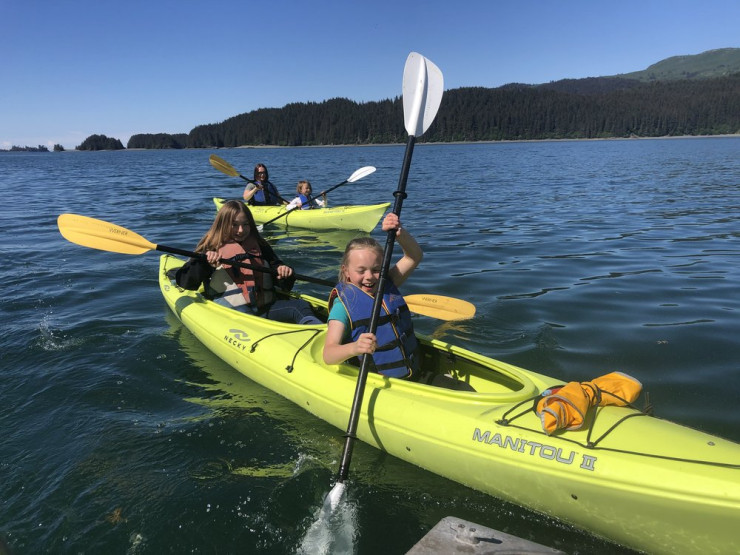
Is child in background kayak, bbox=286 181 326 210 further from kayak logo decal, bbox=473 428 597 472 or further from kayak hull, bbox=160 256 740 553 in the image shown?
kayak logo decal, bbox=473 428 597 472

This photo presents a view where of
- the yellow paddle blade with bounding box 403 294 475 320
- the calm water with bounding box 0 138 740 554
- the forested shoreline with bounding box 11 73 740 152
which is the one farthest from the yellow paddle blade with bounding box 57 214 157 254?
the forested shoreline with bounding box 11 73 740 152

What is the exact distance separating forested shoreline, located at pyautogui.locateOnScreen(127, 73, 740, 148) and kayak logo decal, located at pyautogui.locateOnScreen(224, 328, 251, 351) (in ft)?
381

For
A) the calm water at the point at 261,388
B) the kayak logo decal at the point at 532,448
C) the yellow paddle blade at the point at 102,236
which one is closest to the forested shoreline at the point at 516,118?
the calm water at the point at 261,388

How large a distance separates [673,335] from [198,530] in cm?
488

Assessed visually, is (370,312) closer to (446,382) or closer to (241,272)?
(446,382)

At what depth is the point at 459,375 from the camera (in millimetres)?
3971

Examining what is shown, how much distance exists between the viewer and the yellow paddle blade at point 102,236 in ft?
19.1

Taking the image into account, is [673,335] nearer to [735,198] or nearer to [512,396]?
[512,396]

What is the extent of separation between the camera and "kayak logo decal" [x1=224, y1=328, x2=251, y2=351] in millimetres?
4641

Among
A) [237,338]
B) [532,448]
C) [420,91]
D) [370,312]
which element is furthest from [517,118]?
[532,448]

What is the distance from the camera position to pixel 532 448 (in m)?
2.75

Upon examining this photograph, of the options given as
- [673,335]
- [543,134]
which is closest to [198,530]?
[673,335]

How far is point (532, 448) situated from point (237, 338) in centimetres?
295

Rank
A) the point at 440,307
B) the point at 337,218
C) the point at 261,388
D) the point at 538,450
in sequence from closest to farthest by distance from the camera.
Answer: the point at 538,450, the point at 261,388, the point at 440,307, the point at 337,218
